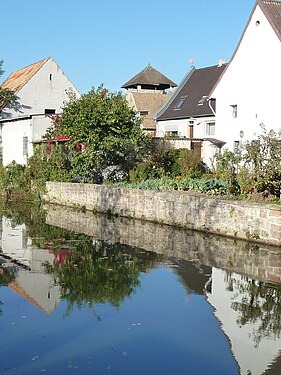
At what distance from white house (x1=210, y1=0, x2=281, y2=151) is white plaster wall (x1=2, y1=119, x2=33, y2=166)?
40.4ft

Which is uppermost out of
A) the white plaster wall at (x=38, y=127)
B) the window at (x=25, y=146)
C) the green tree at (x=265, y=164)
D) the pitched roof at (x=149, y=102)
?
the pitched roof at (x=149, y=102)

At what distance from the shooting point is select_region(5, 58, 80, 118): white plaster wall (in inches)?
1684

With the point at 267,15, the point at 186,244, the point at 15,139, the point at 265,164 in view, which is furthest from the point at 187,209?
the point at 15,139

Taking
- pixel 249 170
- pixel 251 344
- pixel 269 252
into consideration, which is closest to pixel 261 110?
pixel 249 170

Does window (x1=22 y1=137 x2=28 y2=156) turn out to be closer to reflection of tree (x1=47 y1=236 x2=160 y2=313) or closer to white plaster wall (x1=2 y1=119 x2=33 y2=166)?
white plaster wall (x1=2 y1=119 x2=33 y2=166)

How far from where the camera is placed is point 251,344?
7789 mm

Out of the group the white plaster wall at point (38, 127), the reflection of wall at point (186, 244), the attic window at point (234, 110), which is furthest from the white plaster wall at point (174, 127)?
the reflection of wall at point (186, 244)

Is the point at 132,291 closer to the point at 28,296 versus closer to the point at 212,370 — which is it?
the point at 28,296

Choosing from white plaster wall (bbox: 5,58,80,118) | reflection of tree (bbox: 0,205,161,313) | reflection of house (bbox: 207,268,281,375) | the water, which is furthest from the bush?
white plaster wall (bbox: 5,58,80,118)

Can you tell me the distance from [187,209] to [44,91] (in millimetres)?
26907

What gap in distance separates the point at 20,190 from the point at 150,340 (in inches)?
1039

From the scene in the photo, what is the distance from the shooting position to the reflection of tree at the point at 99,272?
10.4 meters

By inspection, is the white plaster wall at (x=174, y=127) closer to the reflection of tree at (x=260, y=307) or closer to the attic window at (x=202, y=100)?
the attic window at (x=202, y=100)

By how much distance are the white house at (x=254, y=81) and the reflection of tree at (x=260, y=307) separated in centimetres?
2053
